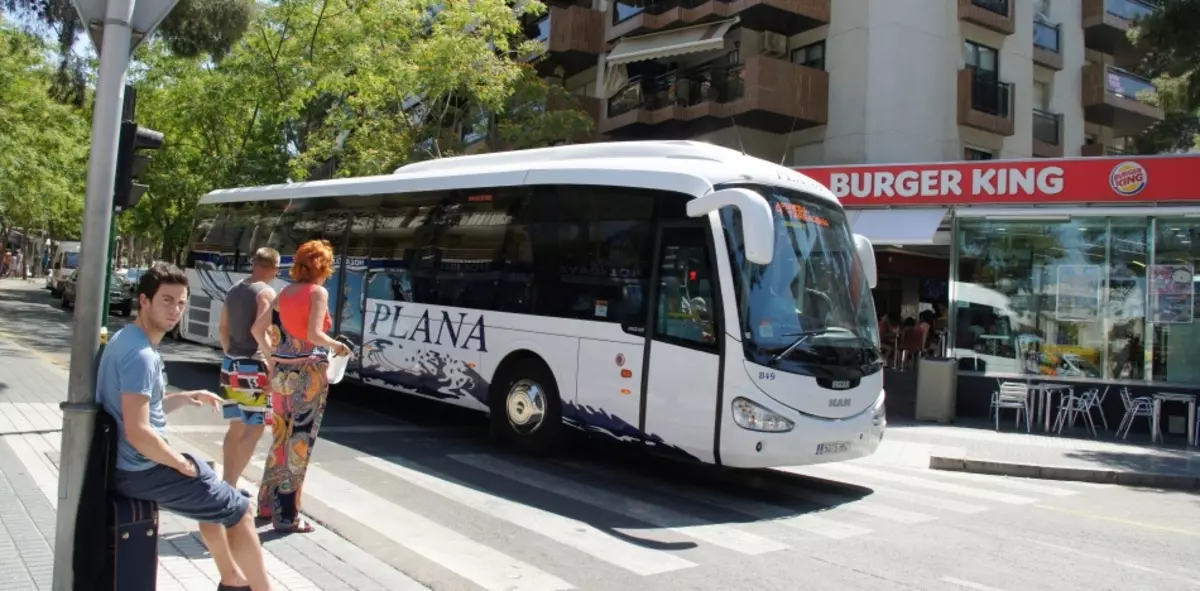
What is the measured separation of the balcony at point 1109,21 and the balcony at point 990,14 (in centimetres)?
409

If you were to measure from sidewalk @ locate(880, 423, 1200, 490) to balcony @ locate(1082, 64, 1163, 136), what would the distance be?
51.2 ft

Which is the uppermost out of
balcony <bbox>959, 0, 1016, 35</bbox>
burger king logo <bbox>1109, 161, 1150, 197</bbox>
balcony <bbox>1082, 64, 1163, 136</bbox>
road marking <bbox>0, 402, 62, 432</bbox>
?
balcony <bbox>959, 0, 1016, 35</bbox>

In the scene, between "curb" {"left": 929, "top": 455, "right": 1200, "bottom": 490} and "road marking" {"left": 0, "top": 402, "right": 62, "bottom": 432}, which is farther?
"curb" {"left": 929, "top": 455, "right": 1200, "bottom": 490}

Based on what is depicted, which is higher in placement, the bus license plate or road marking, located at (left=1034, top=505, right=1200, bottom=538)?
the bus license plate

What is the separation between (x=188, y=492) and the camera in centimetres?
354

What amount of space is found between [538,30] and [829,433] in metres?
23.1

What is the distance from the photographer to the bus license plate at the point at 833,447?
298 inches

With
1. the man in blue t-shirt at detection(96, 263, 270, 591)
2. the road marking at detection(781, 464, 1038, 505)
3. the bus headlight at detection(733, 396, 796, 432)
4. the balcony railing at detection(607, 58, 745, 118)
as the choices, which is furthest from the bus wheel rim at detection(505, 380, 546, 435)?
the balcony railing at detection(607, 58, 745, 118)

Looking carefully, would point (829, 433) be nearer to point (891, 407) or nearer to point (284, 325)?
point (284, 325)

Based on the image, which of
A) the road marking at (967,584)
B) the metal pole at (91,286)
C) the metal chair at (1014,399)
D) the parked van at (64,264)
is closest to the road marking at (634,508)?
the road marking at (967,584)

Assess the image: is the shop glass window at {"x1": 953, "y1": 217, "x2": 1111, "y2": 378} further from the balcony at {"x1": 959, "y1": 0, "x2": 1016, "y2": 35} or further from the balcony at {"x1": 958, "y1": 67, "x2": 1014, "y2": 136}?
the balcony at {"x1": 959, "y1": 0, "x2": 1016, "y2": 35}

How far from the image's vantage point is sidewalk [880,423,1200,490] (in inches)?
415

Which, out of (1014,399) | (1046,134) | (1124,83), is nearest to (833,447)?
(1014,399)

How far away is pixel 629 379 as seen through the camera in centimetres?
Answer: 809
